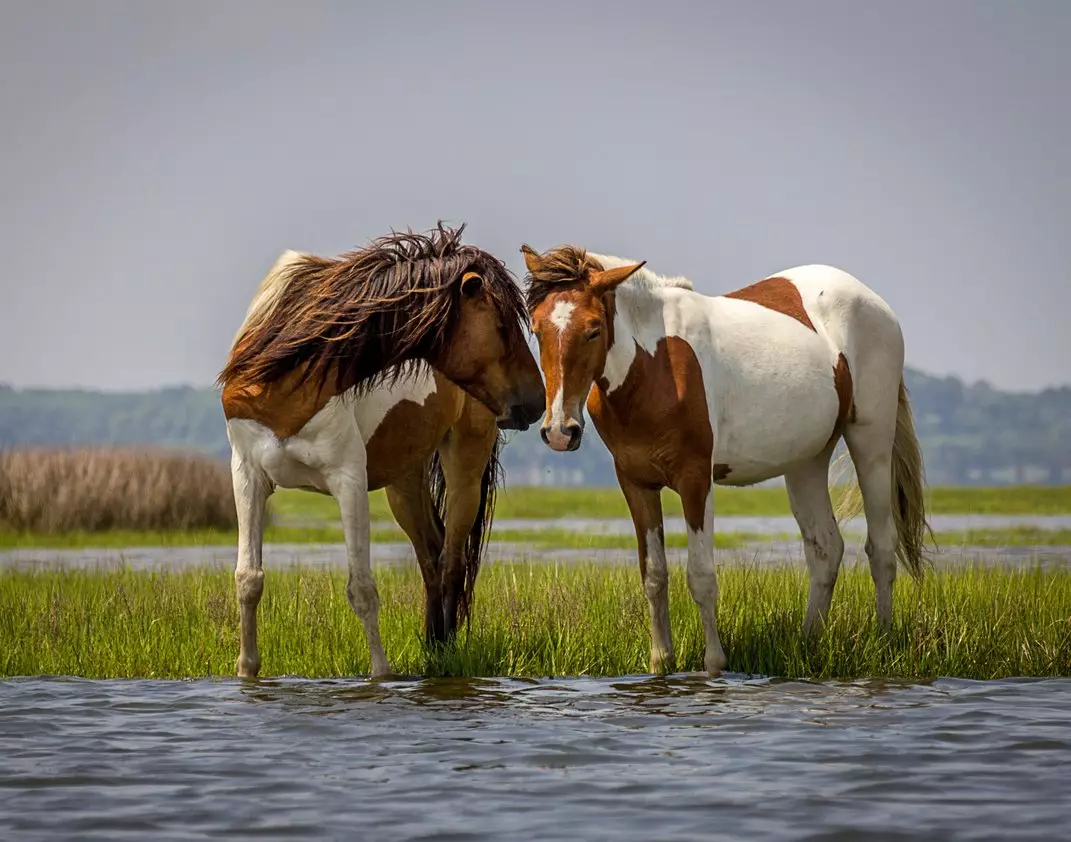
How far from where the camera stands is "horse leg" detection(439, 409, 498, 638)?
9.82 metres

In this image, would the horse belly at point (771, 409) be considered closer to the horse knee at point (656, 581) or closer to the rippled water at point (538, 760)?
the horse knee at point (656, 581)

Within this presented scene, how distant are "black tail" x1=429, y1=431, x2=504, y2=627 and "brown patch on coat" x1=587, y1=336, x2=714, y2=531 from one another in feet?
5.27

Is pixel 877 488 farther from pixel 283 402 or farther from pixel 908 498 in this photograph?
pixel 283 402

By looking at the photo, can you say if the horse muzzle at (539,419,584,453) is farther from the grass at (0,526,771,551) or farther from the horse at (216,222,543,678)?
the grass at (0,526,771,551)

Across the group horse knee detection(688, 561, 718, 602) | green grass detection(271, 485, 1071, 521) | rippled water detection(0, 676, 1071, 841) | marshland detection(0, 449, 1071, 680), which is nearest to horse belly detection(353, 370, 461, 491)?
marshland detection(0, 449, 1071, 680)

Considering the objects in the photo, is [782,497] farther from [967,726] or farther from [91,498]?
[967,726]

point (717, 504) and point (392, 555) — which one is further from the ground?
point (717, 504)

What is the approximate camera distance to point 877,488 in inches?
392

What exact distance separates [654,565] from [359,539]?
1.79 m

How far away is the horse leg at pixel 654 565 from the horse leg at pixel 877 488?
69.7 inches

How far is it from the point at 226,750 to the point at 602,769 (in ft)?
5.69

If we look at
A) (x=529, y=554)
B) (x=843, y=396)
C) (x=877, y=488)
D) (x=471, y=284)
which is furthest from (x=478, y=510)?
(x=529, y=554)

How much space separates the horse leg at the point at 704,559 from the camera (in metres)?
8.41

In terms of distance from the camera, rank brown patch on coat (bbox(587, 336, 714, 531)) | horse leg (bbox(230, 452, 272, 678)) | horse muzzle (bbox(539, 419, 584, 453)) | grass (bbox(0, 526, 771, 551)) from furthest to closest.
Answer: grass (bbox(0, 526, 771, 551)) → brown patch on coat (bbox(587, 336, 714, 531)) → horse leg (bbox(230, 452, 272, 678)) → horse muzzle (bbox(539, 419, 584, 453))
